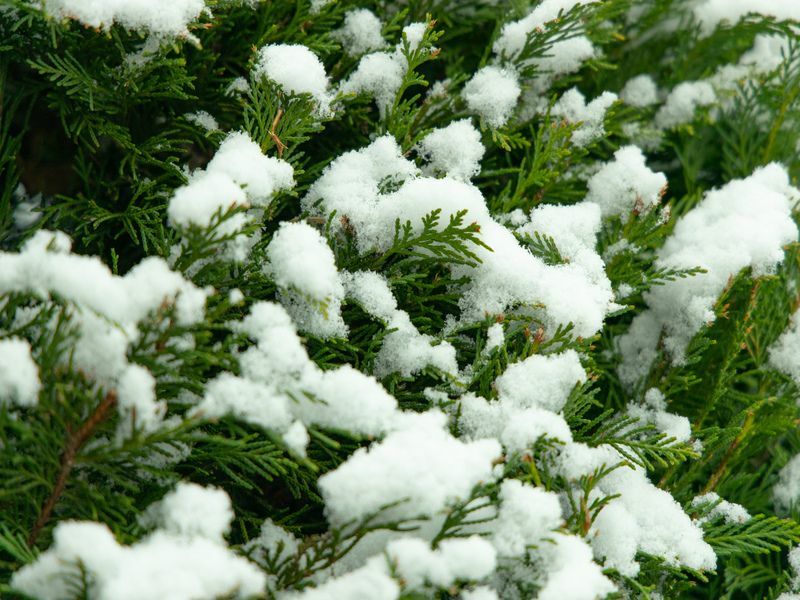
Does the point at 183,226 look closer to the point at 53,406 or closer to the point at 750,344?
the point at 53,406

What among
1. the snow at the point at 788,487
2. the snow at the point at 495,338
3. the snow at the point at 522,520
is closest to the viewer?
the snow at the point at 522,520

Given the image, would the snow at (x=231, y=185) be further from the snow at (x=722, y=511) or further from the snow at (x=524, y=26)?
the snow at (x=722, y=511)

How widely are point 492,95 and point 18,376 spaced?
4.11 feet

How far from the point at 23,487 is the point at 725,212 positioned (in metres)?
1.82

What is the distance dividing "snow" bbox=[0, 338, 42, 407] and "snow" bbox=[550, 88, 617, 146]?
138 centimetres

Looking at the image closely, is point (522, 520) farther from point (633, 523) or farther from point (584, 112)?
point (584, 112)

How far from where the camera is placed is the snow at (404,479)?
1.11 metres

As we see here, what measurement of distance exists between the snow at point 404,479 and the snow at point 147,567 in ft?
0.59

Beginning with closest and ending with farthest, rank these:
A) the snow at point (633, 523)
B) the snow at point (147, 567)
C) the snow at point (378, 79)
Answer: the snow at point (147, 567) → the snow at point (633, 523) → the snow at point (378, 79)

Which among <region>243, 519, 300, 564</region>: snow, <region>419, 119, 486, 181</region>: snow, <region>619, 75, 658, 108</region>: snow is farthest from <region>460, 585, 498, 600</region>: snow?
<region>619, 75, 658, 108</region>: snow

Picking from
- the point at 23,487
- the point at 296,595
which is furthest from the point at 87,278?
the point at 296,595

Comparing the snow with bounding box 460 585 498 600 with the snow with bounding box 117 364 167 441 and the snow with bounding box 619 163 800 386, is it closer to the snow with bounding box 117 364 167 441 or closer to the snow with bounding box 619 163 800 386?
the snow with bounding box 117 364 167 441

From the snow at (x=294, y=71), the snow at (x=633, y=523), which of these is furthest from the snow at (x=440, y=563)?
the snow at (x=294, y=71)

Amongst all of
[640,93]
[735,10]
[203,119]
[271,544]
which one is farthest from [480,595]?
[735,10]
